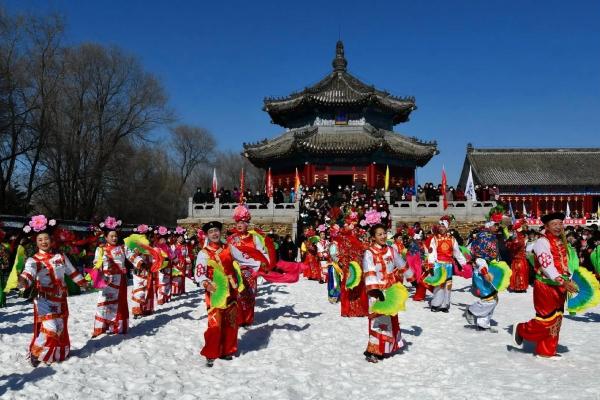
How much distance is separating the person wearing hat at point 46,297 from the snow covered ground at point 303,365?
0.66ft

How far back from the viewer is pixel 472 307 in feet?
27.1

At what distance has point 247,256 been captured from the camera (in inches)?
281

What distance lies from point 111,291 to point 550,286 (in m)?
6.08

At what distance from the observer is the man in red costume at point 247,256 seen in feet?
23.4

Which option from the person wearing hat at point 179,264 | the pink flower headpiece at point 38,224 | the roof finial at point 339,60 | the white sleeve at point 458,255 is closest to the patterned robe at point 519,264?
the white sleeve at point 458,255

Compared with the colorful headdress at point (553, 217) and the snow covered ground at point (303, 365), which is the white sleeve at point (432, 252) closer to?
the snow covered ground at point (303, 365)

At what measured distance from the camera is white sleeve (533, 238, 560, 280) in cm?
614

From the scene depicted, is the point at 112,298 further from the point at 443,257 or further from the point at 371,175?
the point at 371,175

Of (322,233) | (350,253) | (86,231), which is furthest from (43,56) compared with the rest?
(350,253)

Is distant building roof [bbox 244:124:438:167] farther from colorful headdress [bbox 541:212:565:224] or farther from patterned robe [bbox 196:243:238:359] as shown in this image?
patterned robe [bbox 196:243:238:359]

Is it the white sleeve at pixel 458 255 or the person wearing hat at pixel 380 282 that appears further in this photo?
the white sleeve at pixel 458 255

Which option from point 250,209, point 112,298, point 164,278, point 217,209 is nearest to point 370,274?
point 112,298

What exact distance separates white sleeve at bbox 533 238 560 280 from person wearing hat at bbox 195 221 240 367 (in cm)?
376

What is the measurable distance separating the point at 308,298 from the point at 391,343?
5599 millimetres
